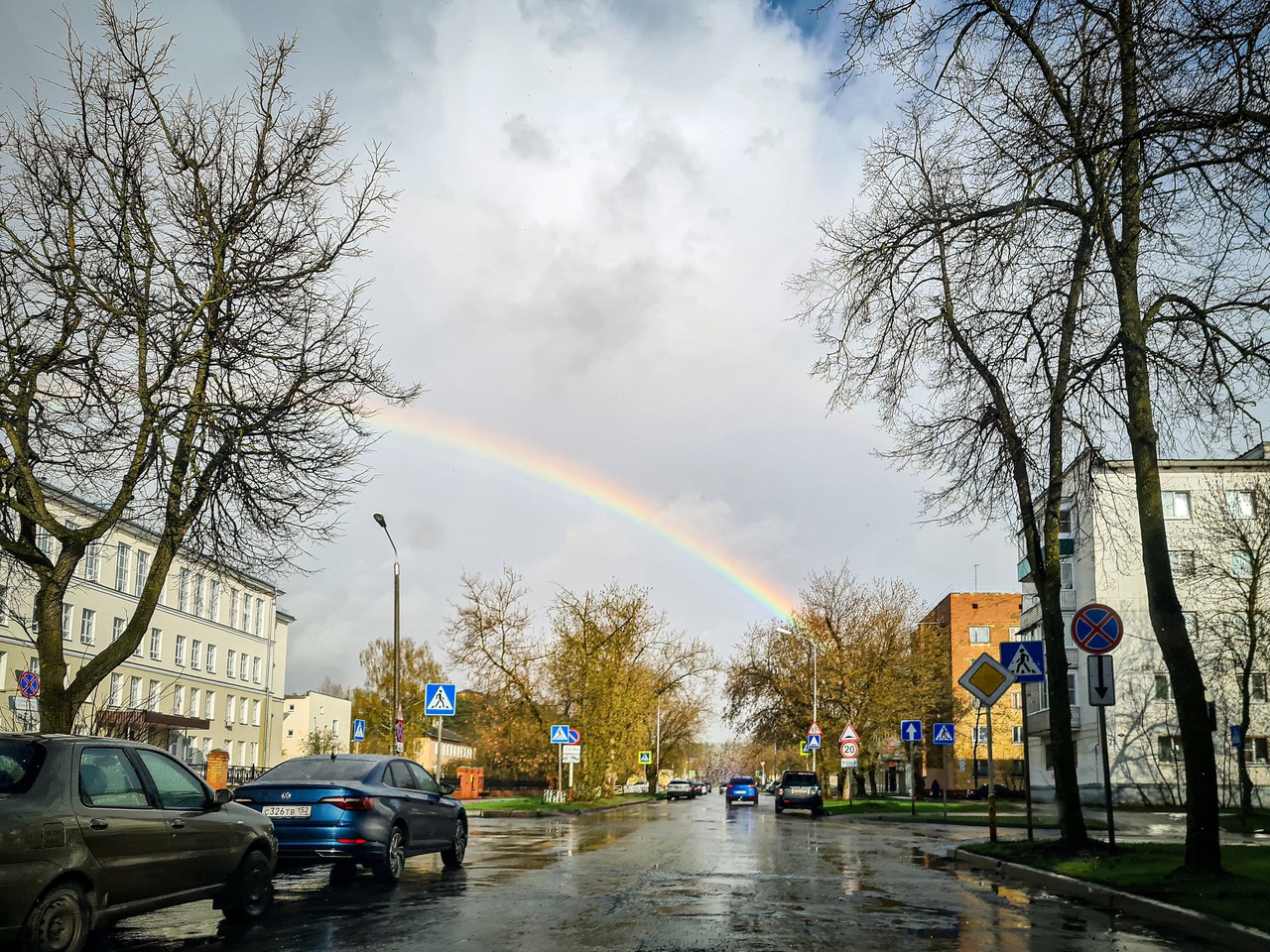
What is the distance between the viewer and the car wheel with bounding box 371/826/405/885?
1345 cm

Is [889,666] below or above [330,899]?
above

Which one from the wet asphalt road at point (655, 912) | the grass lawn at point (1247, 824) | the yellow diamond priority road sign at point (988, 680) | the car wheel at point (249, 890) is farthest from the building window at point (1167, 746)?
the car wheel at point (249, 890)

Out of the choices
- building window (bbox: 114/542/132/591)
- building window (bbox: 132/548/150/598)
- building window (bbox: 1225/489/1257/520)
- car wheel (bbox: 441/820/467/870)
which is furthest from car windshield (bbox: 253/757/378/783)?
building window (bbox: 132/548/150/598)

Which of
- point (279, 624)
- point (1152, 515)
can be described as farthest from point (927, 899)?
point (279, 624)

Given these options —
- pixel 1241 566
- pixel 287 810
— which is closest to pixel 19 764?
pixel 287 810

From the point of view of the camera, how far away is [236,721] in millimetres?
70062

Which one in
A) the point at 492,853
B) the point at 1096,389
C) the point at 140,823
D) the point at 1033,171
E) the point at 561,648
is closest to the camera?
the point at 140,823

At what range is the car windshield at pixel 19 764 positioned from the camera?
7.64 meters

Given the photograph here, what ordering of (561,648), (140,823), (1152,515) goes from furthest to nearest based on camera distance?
(561,648)
(1152,515)
(140,823)

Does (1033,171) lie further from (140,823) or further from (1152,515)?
(140,823)

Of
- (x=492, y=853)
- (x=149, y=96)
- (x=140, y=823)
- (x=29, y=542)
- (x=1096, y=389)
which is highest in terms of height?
(x=149, y=96)

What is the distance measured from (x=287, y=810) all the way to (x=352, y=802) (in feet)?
2.35

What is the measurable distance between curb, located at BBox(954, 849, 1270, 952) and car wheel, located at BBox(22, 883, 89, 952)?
8494mm

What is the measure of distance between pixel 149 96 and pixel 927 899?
1324cm
